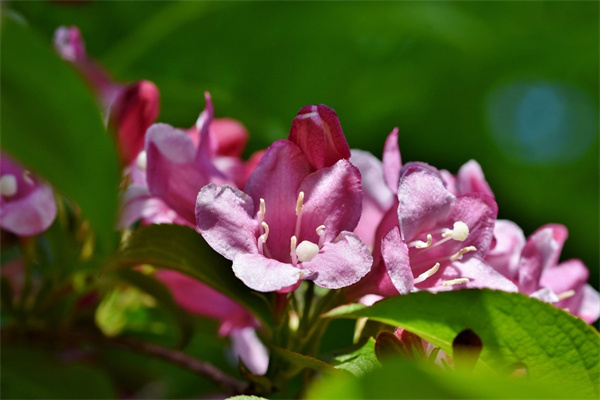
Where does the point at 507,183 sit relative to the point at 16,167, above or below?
below

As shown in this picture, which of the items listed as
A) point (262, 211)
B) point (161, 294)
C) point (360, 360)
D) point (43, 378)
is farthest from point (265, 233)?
point (43, 378)

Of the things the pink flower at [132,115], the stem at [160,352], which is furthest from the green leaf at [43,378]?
the pink flower at [132,115]

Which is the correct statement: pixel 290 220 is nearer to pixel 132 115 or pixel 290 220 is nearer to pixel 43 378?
pixel 132 115

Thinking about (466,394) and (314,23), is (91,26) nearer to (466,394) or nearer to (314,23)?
(314,23)

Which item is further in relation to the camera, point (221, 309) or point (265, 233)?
point (221, 309)

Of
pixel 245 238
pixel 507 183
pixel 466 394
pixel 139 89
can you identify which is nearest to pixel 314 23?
pixel 507 183

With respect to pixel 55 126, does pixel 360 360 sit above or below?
below
